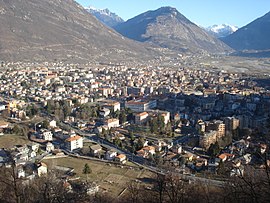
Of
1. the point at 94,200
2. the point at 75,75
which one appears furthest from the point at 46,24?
the point at 94,200

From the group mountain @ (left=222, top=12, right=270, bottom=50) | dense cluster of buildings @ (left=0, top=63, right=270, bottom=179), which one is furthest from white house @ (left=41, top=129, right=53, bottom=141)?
mountain @ (left=222, top=12, right=270, bottom=50)

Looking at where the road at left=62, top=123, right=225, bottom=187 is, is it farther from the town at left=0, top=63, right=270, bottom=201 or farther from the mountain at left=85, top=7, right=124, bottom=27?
the mountain at left=85, top=7, right=124, bottom=27

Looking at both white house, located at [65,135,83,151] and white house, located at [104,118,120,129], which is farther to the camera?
white house, located at [104,118,120,129]

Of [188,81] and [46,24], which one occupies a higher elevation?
[46,24]

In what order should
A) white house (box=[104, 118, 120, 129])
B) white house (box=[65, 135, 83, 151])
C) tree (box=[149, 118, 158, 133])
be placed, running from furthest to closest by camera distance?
white house (box=[104, 118, 120, 129])
tree (box=[149, 118, 158, 133])
white house (box=[65, 135, 83, 151])

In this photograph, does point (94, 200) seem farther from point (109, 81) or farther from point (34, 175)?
point (109, 81)

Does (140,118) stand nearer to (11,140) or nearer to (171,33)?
(11,140)

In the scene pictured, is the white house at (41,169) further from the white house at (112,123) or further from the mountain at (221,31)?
the mountain at (221,31)
